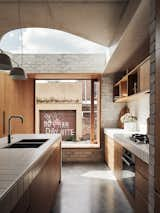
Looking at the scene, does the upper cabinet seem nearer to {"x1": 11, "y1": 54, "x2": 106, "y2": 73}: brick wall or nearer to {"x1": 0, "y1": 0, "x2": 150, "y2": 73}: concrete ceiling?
{"x1": 0, "y1": 0, "x2": 150, "y2": 73}: concrete ceiling

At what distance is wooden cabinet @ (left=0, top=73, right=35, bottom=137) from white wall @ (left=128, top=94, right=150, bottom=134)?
113 inches

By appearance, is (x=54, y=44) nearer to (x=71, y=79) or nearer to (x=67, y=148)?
(x=71, y=79)

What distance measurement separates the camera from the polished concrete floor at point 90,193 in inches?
121

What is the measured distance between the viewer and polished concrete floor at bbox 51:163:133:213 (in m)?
3.08

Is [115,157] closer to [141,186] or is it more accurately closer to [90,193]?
[90,193]

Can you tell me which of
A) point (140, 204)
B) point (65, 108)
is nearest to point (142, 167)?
point (140, 204)

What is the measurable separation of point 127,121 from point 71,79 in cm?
244

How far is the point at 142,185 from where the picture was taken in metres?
2.28

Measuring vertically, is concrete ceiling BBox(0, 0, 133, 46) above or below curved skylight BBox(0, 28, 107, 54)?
below

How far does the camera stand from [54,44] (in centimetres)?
546

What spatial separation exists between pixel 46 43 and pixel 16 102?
5.54ft

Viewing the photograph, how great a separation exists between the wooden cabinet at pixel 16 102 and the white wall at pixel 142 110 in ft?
9.42

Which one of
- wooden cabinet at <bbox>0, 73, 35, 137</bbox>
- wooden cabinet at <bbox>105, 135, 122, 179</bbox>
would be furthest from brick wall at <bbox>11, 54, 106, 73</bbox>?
wooden cabinet at <bbox>105, 135, 122, 179</bbox>

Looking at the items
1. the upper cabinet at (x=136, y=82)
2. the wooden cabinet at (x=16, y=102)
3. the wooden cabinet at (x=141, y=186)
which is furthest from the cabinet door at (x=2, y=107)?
the wooden cabinet at (x=141, y=186)
